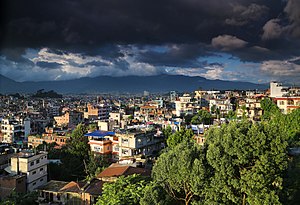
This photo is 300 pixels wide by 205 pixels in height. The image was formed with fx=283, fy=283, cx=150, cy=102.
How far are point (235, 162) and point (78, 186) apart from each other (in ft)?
29.7

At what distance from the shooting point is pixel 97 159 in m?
22.3

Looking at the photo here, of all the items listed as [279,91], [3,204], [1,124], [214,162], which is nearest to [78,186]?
[3,204]

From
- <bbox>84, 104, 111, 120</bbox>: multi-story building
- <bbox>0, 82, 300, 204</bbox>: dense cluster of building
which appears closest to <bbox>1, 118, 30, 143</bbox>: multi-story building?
<bbox>0, 82, 300, 204</bbox>: dense cluster of building

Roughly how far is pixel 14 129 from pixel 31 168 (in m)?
21.3

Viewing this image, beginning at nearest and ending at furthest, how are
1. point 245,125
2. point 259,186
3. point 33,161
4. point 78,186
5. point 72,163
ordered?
point 259,186, point 245,125, point 78,186, point 33,161, point 72,163

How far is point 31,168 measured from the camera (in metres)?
17.6

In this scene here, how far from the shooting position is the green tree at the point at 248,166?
838 cm

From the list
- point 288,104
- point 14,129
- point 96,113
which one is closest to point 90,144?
point 14,129

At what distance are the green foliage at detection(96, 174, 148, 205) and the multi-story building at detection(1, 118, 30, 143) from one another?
99.0 ft

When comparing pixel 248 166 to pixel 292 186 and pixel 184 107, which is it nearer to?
pixel 292 186

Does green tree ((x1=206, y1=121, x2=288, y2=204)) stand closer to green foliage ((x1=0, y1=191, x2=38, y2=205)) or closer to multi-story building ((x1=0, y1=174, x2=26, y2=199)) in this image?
green foliage ((x1=0, y1=191, x2=38, y2=205))

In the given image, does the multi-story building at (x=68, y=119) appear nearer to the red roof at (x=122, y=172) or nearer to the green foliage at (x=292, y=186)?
the red roof at (x=122, y=172)

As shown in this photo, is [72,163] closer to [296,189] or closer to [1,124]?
[296,189]

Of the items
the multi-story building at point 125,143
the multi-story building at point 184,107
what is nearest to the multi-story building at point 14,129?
the multi-story building at point 125,143
